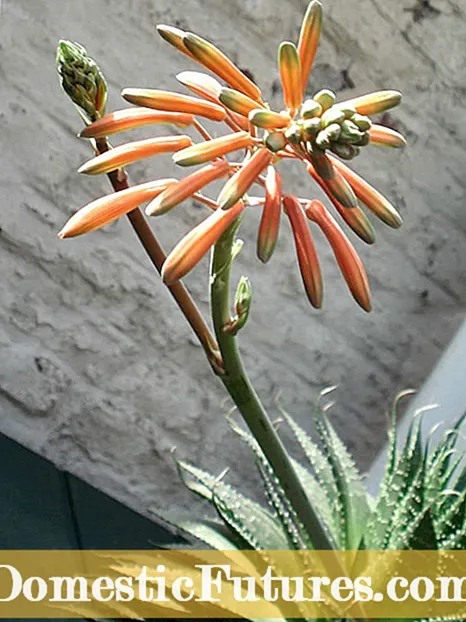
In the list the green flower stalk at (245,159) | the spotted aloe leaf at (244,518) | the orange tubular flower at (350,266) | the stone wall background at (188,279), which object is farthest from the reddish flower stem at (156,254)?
the stone wall background at (188,279)

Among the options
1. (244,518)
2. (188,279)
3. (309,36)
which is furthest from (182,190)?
(188,279)

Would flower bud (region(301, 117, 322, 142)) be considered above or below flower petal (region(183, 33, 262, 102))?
below

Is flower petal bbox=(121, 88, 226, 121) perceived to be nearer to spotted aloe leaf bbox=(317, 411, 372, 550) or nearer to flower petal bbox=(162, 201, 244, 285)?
flower petal bbox=(162, 201, 244, 285)

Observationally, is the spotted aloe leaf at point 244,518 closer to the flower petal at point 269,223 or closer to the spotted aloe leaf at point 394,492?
the spotted aloe leaf at point 394,492

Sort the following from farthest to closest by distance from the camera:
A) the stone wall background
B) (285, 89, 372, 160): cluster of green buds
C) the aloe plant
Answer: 1. the stone wall background
2. the aloe plant
3. (285, 89, 372, 160): cluster of green buds

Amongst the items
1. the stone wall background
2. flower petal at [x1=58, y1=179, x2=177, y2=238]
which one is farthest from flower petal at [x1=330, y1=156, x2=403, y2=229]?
the stone wall background

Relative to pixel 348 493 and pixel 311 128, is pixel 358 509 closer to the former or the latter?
pixel 348 493

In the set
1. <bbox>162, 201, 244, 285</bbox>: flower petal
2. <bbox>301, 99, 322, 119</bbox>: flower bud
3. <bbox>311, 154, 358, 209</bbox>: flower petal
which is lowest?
<bbox>162, 201, 244, 285</bbox>: flower petal
